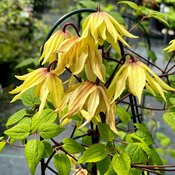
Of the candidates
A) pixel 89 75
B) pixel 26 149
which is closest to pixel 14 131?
pixel 26 149

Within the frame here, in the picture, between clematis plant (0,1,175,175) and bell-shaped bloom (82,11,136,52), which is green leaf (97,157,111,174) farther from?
bell-shaped bloom (82,11,136,52)

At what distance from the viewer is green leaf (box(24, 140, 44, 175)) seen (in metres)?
0.64

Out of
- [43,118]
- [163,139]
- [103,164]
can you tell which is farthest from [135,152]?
[163,139]

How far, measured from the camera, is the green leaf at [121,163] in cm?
Answer: 64

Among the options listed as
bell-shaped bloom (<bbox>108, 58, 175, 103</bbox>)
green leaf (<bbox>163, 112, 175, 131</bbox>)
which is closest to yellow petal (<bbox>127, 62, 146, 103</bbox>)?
bell-shaped bloom (<bbox>108, 58, 175, 103</bbox>)

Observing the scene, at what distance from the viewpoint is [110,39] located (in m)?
0.65

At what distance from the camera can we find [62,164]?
2.26 feet

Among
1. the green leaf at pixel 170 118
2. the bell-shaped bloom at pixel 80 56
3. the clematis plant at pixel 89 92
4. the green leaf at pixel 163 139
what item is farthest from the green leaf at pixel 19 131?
the green leaf at pixel 163 139

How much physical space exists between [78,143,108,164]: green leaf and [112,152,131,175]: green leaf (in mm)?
20

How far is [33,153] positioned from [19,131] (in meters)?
0.05

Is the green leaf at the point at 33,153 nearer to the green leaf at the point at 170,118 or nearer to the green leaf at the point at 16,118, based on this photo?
the green leaf at the point at 16,118

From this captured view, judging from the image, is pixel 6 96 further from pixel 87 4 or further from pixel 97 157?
pixel 97 157

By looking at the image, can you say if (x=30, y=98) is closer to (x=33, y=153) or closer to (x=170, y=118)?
(x=33, y=153)

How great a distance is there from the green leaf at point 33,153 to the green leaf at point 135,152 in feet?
0.50
